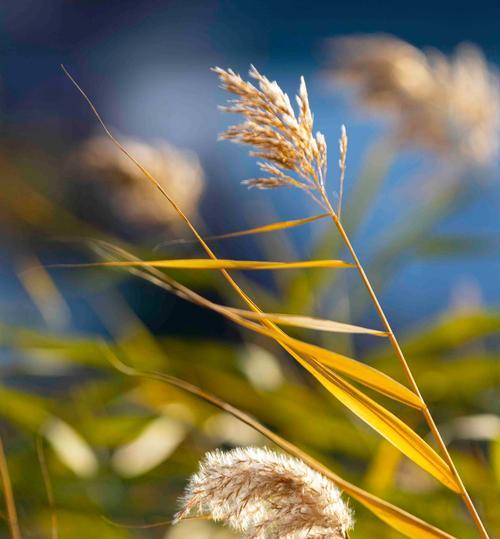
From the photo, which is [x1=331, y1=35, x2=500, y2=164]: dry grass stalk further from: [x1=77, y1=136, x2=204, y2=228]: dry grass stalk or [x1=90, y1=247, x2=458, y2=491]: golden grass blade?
[x1=90, y1=247, x2=458, y2=491]: golden grass blade

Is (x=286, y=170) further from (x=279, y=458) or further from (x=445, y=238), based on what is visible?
(x=445, y=238)

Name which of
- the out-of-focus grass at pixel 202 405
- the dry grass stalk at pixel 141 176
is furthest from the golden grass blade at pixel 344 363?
the dry grass stalk at pixel 141 176

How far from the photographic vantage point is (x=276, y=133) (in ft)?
1.19

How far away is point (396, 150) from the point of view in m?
1.36

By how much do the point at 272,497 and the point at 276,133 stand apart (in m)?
0.15

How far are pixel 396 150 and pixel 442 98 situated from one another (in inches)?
4.7

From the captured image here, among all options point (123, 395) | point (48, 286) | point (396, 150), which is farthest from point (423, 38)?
point (123, 395)

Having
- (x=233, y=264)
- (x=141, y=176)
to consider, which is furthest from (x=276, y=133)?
(x=141, y=176)

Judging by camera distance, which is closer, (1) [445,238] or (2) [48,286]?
(1) [445,238]

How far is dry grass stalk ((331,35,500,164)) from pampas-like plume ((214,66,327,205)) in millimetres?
948

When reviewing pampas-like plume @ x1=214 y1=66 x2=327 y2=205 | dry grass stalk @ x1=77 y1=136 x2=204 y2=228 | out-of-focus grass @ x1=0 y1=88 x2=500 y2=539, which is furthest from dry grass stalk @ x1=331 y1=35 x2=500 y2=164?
pampas-like plume @ x1=214 y1=66 x2=327 y2=205

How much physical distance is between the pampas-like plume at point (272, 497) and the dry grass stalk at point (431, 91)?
Result: 40.0 inches

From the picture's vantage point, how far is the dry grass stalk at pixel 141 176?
47.4 inches

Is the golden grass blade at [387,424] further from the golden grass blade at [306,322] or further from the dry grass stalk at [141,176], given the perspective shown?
the dry grass stalk at [141,176]
